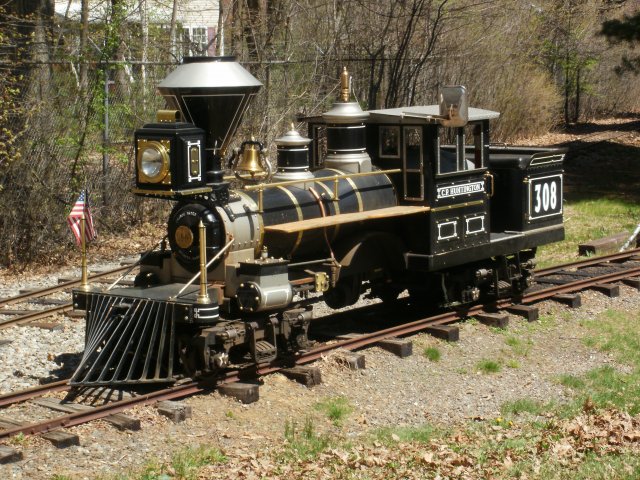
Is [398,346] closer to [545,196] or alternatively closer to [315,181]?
[315,181]

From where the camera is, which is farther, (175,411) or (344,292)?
(344,292)

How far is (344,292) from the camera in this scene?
38.6ft

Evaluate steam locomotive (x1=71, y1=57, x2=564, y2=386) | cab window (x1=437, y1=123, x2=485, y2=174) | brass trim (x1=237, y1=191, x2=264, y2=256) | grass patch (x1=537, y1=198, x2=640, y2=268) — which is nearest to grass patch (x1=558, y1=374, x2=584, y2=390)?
steam locomotive (x1=71, y1=57, x2=564, y2=386)

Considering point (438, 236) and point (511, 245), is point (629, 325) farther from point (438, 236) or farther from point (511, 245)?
point (438, 236)

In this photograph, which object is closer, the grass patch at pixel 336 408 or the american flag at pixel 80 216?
the grass patch at pixel 336 408

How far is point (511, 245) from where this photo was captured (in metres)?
12.9

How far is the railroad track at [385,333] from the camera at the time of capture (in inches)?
336

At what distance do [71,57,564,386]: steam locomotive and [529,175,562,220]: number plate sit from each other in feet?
0.10

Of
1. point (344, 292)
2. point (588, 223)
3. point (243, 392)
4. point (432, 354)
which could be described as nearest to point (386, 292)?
point (344, 292)

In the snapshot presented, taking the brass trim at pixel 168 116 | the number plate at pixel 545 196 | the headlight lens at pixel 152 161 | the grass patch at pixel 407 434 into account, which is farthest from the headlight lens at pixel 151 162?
the number plate at pixel 545 196

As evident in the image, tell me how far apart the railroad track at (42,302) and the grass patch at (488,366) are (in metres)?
3.85

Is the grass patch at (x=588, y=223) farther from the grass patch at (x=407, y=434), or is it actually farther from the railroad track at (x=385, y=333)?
the grass patch at (x=407, y=434)

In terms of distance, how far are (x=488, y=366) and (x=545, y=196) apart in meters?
3.35

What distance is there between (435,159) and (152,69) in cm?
853
